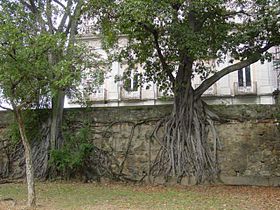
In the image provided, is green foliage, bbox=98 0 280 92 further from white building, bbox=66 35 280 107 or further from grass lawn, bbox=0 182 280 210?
white building, bbox=66 35 280 107

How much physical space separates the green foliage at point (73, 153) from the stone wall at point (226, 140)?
0.52 metres

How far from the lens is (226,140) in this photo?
12000mm

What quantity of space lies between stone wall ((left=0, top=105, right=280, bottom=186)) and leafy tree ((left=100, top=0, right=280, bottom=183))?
53 cm

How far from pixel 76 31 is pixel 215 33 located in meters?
5.34

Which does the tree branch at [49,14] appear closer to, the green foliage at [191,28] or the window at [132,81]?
the green foliage at [191,28]

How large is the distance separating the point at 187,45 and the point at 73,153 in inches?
213

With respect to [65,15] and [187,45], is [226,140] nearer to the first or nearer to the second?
[187,45]

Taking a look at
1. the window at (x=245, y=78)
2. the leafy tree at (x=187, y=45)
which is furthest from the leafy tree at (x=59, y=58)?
the window at (x=245, y=78)

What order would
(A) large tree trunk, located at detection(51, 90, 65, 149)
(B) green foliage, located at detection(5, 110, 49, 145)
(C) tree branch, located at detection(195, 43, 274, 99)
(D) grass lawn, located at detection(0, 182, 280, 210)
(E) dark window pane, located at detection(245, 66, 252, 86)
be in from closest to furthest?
(D) grass lawn, located at detection(0, 182, 280, 210), (C) tree branch, located at detection(195, 43, 274, 99), (A) large tree trunk, located at detection(51, 90, 65, 149), (B) green foliage, located at detection(5, 110, 49, 145), (E) dark window pane, located at detection(245, 66, 252, 86)

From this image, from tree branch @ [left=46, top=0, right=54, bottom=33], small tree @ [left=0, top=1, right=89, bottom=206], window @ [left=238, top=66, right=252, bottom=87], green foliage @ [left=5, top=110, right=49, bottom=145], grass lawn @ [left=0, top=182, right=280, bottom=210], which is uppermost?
tree branch @ [left=46, top=0, right=54, bottom=33]

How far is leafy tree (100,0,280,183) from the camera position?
988cm

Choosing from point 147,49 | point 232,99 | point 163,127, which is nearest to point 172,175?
point 163,127

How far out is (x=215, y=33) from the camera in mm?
10617

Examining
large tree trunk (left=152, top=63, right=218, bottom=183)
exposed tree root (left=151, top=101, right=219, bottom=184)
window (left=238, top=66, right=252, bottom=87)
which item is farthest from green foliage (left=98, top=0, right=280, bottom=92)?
window (left=238, top=66, right=252, bottom=87)
